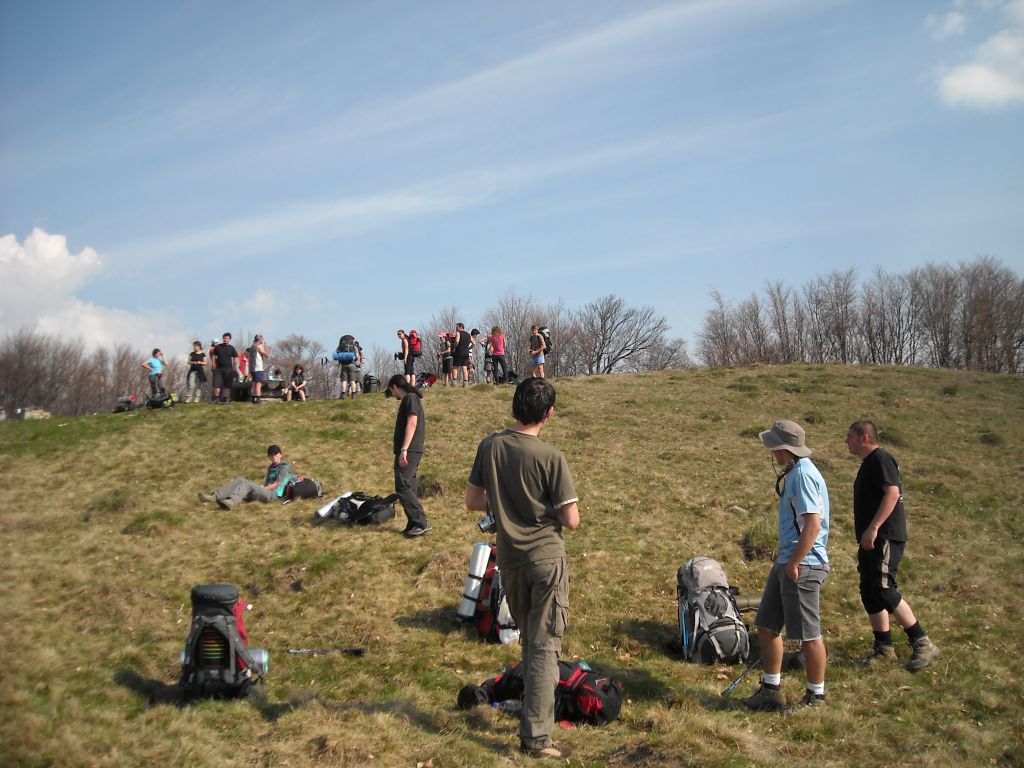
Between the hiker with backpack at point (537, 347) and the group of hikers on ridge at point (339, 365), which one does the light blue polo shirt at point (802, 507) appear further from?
the hiker with backpack at point (537, 347)

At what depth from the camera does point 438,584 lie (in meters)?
9.00

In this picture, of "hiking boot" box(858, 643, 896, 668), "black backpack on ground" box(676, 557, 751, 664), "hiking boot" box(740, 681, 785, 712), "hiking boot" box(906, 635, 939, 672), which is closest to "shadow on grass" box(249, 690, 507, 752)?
"hiking boot" box(740, 681, 785, 712)

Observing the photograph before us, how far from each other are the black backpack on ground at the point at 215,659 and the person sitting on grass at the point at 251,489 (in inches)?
250

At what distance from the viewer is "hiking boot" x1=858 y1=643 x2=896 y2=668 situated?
263 inches

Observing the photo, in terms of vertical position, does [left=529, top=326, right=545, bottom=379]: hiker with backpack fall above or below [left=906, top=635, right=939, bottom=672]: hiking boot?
above

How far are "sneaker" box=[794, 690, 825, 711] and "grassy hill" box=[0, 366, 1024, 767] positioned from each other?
0.09 meters

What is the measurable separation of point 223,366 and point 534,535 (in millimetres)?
17469

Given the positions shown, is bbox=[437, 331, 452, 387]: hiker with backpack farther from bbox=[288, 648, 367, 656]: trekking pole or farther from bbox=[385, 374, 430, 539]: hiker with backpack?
bbox=[288, 648, 367, 656]: trekking pole

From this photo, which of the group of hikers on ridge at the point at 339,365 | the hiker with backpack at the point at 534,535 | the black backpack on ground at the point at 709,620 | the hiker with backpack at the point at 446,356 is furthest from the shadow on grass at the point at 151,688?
the hiker with backpack at the point at 446,356

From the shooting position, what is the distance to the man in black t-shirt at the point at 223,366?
65.8 ft

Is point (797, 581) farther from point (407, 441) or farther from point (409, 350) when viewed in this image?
point (409, 350)

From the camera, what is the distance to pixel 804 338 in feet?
226

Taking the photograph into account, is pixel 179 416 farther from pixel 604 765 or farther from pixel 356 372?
pixel 604 765

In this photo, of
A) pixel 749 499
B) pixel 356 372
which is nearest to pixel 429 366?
pixel 356 372
